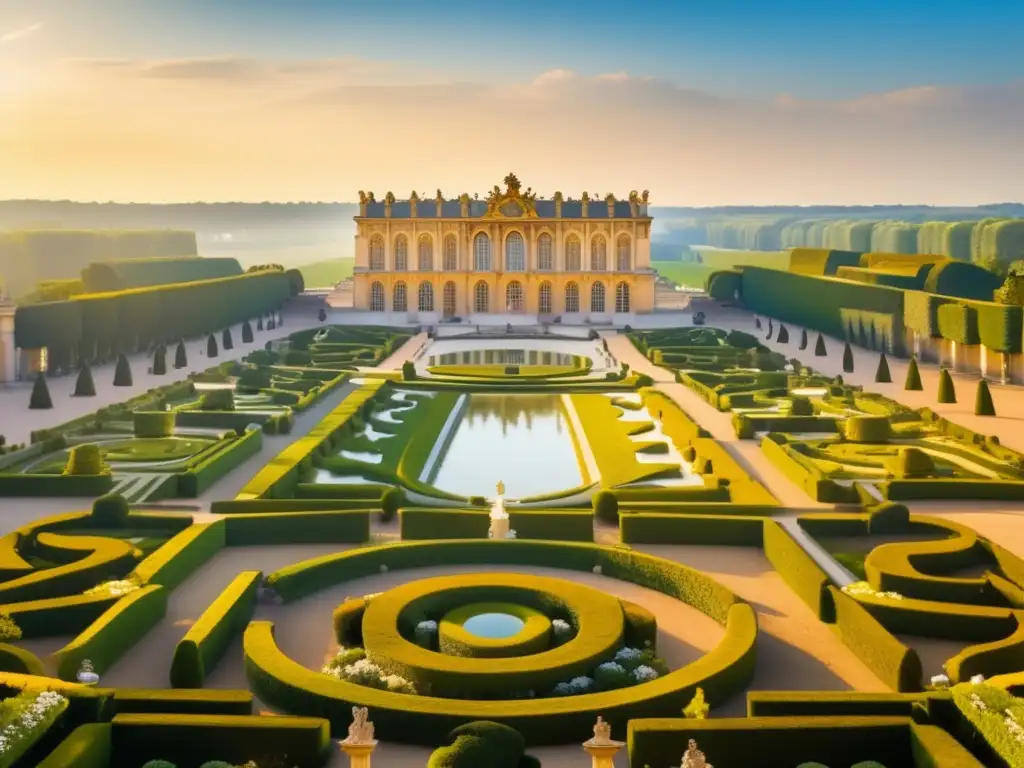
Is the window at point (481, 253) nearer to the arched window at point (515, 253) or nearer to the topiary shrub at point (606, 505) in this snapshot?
the arched window at point (515, 253)

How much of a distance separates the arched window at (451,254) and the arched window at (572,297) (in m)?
7.33

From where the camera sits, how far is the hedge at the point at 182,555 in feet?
65.2

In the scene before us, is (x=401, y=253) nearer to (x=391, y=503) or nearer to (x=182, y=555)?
(x=391, y=503)

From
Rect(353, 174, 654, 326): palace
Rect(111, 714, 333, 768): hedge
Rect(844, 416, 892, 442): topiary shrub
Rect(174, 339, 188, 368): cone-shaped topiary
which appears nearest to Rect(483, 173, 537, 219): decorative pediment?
Rect(353, 174, 654, 326): palace

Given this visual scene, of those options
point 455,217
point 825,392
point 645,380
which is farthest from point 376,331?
point 825,392

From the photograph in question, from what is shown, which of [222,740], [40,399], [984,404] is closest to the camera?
[222,740]

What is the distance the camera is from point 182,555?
68.6 feet

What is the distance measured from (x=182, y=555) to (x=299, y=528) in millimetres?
2832

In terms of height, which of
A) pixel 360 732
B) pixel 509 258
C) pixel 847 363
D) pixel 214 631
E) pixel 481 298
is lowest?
pixel 847 363

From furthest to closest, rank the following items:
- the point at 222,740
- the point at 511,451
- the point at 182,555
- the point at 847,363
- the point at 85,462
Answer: the point at 847,363, the point at 511,451, the point at 85,462, the point at 182,555, the point at 222,740

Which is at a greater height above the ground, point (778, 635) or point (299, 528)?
point (299, 528)

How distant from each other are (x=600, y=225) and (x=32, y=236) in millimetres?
51941

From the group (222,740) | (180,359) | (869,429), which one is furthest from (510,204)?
(222,740)

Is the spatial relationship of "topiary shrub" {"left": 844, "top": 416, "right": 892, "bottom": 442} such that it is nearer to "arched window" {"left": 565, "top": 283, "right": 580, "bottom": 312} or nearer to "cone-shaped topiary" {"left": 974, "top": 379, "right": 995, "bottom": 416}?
"cone-shaped topiary" {"left": 974, "top": 379, "right": 995, "bottom": 416}
